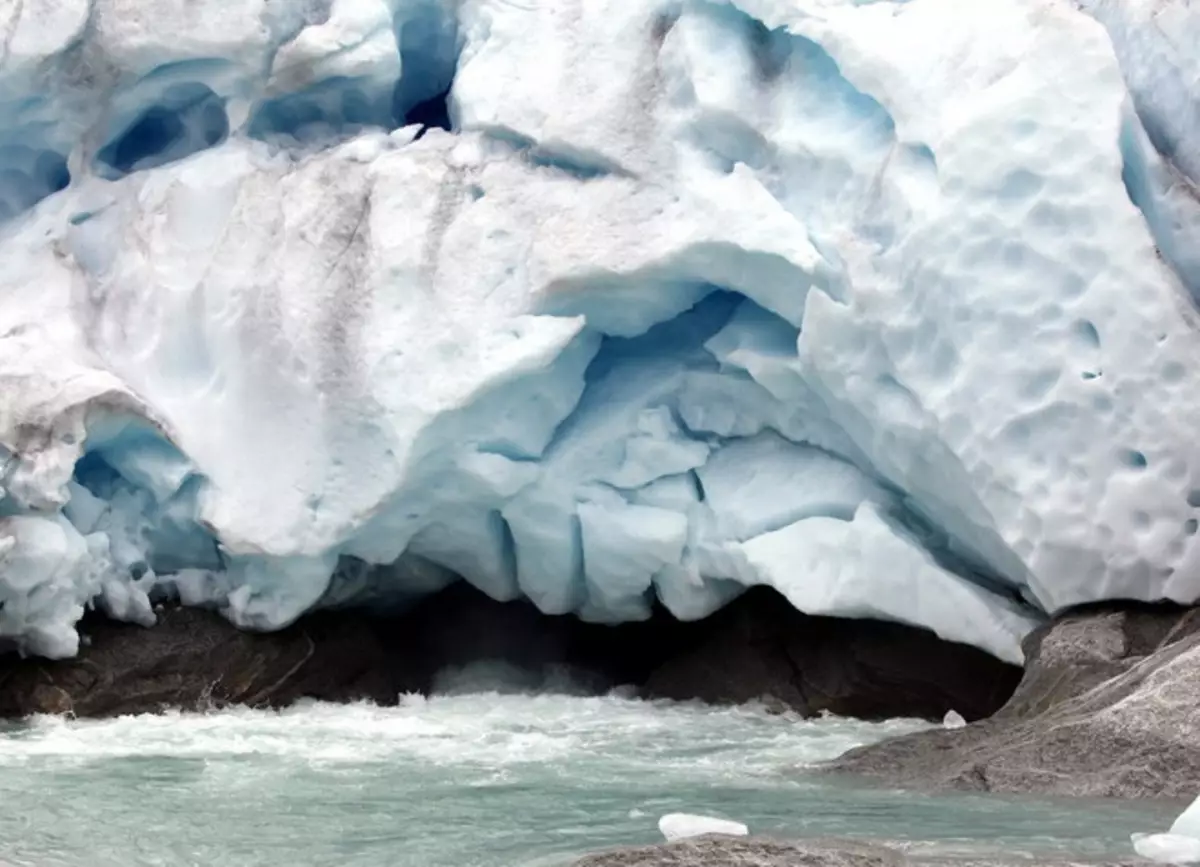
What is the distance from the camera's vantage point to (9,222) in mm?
9336

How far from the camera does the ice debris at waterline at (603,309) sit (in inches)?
266

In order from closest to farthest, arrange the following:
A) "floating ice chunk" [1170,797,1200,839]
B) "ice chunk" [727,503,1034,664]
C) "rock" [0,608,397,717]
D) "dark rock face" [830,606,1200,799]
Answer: "floating ice chunk" [1170,797,1200,839] < "dark rock face" [830,606,1200,799] < "ice chunk" [727,503,1034,664] < "rock" [0,608,397,717]

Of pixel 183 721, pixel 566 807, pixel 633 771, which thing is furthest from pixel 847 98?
pixel 183 721

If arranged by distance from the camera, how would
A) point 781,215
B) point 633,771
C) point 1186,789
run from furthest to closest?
point 781,215
point 633,771
point 1186,789

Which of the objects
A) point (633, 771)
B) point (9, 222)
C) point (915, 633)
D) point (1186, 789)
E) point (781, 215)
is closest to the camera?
point (1186, 789)

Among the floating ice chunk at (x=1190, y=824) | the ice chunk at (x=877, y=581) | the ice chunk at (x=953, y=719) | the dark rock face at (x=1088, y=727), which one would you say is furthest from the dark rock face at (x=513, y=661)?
the floating ice chunk at (x=1190, y=824)

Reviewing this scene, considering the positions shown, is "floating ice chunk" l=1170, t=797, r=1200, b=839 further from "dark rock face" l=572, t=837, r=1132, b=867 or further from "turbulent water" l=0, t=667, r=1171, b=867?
"dark rock face" l=572, t=837, r=1132, b=867

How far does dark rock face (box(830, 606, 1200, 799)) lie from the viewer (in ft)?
16.5

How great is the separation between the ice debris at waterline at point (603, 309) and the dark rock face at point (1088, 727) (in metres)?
0.25

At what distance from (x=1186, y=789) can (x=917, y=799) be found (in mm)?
Answer: 895

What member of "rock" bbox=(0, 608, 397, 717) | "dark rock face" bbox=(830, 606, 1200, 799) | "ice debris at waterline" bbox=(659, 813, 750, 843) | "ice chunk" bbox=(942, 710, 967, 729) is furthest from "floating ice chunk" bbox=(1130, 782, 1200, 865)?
"rock" bbox=(0, 608, 397, 717)

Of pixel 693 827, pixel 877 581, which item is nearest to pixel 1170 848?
pixel 693 827

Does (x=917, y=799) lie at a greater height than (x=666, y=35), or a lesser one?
lesser

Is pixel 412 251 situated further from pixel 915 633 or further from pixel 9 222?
pixel 915 633
